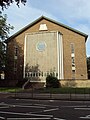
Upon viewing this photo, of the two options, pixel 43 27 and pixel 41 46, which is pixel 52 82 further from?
pixel 43 27

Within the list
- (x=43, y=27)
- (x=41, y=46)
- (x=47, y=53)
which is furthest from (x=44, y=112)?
(x=43, y=27)

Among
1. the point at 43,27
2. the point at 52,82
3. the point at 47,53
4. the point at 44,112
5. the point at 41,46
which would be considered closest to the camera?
the point at 44,112

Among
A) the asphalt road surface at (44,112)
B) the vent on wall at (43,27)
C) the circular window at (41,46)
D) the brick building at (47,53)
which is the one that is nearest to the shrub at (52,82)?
the brick building at (47,53)

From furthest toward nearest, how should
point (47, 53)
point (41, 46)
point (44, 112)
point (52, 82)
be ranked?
1. point (41, 46)
2. point (47, 53)
3. point (52, 82)
4. point (44, 112)

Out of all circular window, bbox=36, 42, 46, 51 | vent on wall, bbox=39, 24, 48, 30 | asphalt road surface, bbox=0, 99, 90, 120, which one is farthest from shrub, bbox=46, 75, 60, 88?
asphalt road surface, bbox=0, 99, 90, 120

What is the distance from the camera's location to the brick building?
5228 cm

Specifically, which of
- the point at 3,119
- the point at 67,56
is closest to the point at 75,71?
the point at 67,56

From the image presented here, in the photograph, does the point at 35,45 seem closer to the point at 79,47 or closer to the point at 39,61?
the point at 39,61

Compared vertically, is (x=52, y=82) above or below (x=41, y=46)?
below

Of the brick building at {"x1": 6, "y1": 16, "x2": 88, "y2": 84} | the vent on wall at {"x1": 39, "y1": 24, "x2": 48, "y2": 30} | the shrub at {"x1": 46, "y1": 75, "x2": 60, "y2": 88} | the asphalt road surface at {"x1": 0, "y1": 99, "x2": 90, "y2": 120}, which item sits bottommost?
the asphalt road surface at {"x1": 0, "y1": 99, "x2": 90, "y2": 120}

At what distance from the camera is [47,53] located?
53.0 meters

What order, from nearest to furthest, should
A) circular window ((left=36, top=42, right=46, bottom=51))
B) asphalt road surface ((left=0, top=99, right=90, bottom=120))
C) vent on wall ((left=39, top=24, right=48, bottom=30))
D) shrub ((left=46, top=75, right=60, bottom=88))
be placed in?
asphalt road surface ((left=0, top=99, right=90, bottom=120)) → shrub ((left=46, top=75, right=60, bottom=88)) → circular window ((left=36, top=42, right=46, bottom=51)) → vent on wall ((left=39, top=24, right=48, bottom=30))

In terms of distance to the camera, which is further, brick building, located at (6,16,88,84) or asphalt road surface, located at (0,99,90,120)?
brick building, located at (6,16,88,84)

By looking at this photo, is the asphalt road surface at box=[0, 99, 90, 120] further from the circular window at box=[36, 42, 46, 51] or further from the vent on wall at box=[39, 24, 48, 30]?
the vent on wall at box=[39, 24, 48, 30]
